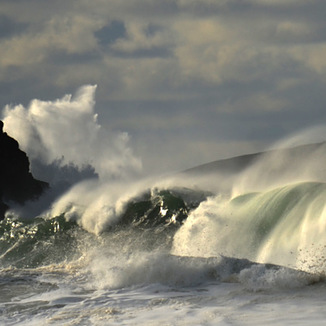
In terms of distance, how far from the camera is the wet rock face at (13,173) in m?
34.3

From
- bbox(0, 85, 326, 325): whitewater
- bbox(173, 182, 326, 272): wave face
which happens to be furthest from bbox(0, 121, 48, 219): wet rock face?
bbox(173, 182, 326, 272): wave face

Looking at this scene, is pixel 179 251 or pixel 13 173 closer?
pixel 179 251

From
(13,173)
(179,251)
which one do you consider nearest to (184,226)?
(179,251)

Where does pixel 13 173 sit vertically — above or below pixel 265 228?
above

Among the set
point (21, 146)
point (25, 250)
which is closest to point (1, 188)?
point (21, 146)

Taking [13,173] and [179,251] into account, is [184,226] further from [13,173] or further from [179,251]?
[13,173]

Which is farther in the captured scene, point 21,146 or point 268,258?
point 21,146

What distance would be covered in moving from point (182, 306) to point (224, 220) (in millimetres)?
6701

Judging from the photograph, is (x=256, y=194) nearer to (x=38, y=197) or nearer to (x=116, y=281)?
(x=116, y=281)

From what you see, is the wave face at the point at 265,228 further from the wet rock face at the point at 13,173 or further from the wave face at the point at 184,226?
the wet rock face at the point at 13,173

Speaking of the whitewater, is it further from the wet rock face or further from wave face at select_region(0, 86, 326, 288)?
the wet rock face

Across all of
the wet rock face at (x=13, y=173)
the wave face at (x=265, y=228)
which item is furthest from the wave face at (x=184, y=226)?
the wet rock face at (x=13, y=173)

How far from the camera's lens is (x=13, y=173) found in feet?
120

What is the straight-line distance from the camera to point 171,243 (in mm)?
15906
